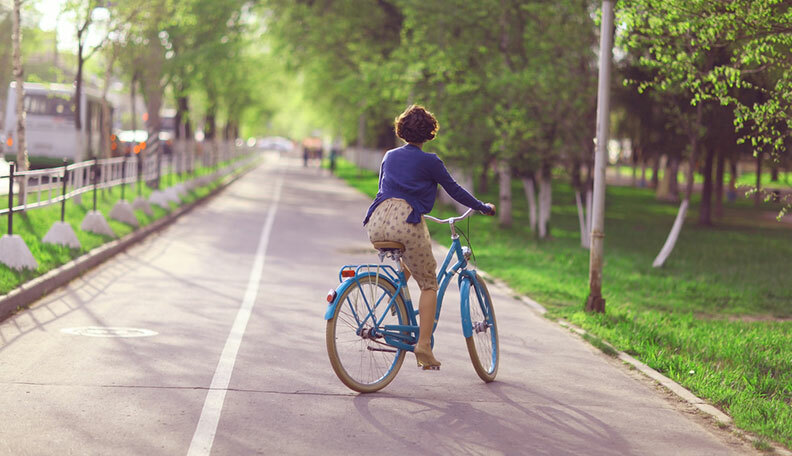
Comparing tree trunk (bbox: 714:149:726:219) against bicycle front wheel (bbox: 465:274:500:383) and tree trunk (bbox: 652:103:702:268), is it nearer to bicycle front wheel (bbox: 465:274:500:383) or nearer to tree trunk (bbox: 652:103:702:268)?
tree trunk (bbox: 652:103:702:268)

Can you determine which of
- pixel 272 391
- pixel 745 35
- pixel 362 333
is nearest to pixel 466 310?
pixel 362 333

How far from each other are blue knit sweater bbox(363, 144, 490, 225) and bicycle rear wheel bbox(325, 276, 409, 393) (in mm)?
523

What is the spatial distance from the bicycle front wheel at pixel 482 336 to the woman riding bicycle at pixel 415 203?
46 centimetres

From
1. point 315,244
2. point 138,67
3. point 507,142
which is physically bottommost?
point 315,244

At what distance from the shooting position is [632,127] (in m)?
30.1

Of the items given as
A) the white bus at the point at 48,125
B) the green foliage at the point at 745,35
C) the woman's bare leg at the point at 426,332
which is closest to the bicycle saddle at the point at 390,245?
the woman's bare leg at the point at 426,332

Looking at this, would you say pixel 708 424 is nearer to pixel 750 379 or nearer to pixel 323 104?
pixel 750 379

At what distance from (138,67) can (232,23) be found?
7.23 meters

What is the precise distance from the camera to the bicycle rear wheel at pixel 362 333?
21.7ft

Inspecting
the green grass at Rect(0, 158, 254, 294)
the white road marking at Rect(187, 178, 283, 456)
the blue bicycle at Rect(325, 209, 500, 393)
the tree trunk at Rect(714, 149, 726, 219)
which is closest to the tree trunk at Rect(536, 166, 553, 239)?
the tree trunk at Rect(714, 149, 726, 219)

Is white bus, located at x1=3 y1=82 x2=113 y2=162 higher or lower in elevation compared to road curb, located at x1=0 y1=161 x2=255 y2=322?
higher

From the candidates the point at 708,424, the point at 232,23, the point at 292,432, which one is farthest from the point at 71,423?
the point at 232,23

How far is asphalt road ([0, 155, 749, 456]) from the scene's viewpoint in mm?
5609

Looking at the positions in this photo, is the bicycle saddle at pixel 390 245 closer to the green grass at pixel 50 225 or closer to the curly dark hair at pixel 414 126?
the curly dark hair at pixel 414 126
